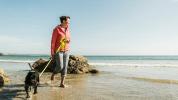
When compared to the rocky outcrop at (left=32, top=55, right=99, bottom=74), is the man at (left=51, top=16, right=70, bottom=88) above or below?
above

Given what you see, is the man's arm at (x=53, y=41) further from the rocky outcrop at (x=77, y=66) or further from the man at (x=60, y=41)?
the rocky outcrop at (x=77, y=66)

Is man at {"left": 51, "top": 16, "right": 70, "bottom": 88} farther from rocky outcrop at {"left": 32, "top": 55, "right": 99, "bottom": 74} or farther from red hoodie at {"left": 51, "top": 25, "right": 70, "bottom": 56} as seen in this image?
rocky outcrop at {"left": 32, "top": 55, "right": 99, "bottom": 74}

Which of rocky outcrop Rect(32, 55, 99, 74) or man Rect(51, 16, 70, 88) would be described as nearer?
man Rect(51, 16, 70, 88)

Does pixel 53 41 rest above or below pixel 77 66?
above

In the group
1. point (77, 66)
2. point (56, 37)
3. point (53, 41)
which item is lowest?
point (77, 66)

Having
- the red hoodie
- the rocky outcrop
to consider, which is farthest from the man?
the rocky outcrop

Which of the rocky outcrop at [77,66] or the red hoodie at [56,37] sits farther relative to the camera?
the rocky outcrop at [77,66]

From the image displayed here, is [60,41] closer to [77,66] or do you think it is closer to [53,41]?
[53,41]

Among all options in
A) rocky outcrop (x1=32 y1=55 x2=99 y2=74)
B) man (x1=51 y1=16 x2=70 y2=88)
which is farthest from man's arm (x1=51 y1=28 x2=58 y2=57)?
rocky outcrop (x1=32 y1=55 x2=99 y2=74)

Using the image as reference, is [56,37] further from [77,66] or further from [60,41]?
[77,66]

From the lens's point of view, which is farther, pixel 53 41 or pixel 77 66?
pixel 77 66

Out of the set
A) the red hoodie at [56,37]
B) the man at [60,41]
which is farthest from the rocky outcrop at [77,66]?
the red hoodie at [56,37]

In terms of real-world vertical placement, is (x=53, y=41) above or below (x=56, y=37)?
below

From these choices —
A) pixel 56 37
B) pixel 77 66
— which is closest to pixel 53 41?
pixel 56 37
